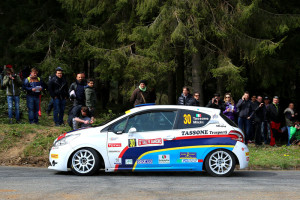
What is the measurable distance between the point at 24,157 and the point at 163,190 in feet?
19.6

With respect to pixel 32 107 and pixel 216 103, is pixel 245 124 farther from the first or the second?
pixel 32 107

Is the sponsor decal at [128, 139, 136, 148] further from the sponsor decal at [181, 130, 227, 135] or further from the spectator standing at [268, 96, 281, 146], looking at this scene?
the spectator standing at [268, 96, 281, 146]

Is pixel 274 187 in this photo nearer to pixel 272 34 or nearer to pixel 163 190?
pixel 163 190

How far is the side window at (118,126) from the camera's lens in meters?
11.4

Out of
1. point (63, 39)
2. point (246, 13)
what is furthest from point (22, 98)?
point (246, 13)

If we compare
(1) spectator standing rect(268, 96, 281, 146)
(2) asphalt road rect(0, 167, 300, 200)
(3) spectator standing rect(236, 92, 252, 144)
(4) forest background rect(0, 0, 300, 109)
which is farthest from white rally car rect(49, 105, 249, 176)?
(4) forest background rect(0, 0, 300, 109)

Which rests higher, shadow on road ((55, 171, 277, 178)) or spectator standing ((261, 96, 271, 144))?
spectator standing ((261, 96, 271, 144))

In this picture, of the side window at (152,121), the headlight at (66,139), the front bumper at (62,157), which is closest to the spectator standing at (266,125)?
the side window at (152,121)

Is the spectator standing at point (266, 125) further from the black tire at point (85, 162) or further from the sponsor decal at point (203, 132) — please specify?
the black tire at point (85, 162)

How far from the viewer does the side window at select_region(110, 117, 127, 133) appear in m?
11.4

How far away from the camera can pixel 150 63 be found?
19.5 meters

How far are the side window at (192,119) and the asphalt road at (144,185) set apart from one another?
1192 millimetres

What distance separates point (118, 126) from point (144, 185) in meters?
1.99

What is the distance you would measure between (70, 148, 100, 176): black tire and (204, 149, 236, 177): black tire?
2516 mm
